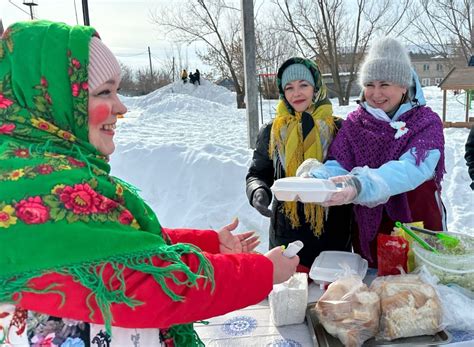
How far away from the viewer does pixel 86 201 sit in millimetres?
886

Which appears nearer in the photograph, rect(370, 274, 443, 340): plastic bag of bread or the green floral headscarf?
the green floral headscarf

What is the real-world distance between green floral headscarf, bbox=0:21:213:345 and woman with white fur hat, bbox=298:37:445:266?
970 mm

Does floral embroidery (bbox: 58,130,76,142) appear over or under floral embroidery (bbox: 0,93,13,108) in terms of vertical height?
under

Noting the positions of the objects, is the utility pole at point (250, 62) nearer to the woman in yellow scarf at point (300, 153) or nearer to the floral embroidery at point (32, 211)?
the woman in yellow scarf at point (300, 153)

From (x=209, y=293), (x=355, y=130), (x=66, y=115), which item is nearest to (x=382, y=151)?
(x=355, y=130)

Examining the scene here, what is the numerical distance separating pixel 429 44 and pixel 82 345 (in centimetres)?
1939

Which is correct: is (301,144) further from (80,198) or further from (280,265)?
(80,198)

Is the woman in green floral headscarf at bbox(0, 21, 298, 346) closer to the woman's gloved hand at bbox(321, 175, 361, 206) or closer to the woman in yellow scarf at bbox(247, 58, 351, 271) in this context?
the woman's gloved hand at bbox(321, 175, 361, 206)

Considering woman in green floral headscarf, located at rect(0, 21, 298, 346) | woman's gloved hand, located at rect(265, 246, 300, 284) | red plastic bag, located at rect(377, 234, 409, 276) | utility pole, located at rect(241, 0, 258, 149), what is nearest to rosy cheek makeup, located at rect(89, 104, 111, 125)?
woman in green floral headscarf, located at rect(0, 21, 298, 346)

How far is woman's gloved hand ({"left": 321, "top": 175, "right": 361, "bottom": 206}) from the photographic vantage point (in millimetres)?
1528

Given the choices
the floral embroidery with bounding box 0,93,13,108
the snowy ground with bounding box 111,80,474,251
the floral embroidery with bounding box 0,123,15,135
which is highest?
the floral embroidery with bounding box 0,93,13,108

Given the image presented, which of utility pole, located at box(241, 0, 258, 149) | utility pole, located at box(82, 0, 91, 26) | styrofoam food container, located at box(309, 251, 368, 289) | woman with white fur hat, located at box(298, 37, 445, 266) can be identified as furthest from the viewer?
utility pole, located at box(82, 0, 91, 26)

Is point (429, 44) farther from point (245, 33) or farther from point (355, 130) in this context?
point (355, 130)

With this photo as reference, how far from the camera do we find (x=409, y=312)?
4.02 feet
